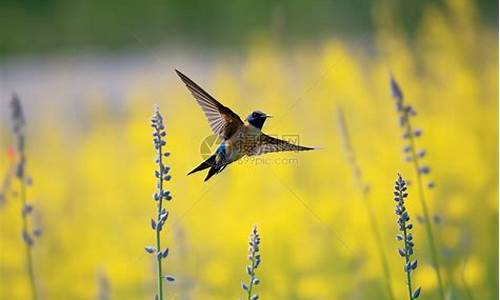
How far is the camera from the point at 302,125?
110 cm

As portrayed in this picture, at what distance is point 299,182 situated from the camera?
1.07 m

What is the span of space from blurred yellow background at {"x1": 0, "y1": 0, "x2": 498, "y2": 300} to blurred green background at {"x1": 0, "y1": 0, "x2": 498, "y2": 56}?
1.3 inches

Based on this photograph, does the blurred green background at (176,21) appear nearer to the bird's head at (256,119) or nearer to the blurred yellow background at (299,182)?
the blurred yellow background at (299,182)

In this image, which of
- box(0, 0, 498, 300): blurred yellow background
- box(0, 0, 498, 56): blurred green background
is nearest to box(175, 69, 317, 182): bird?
box(0, 0, 498, 300): blurred yellow background

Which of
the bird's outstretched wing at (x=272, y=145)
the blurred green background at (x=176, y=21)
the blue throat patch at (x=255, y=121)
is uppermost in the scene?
the blurred green background at (x=176, y=21)

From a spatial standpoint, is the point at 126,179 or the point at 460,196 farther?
the point at 126,179

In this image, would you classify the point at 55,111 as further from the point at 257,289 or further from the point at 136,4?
the point at 257,289

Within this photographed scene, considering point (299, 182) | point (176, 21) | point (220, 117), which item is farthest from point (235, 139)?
point (176, 21)

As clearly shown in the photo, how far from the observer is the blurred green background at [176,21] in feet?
4.05

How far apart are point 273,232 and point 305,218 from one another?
5 cm

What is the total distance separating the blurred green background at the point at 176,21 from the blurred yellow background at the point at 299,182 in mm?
34

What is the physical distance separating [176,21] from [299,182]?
0.39 meters

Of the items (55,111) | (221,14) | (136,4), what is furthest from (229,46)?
(55,111)

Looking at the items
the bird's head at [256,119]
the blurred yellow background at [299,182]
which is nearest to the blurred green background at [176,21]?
the blurred yellow background at [299,182]
